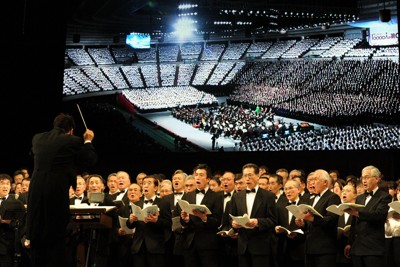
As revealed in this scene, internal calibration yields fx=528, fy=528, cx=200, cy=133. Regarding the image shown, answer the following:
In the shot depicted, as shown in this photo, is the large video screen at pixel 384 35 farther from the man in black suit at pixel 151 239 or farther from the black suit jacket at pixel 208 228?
the man in black suit at pixel 151 239

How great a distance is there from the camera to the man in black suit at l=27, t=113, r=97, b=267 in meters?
3.66

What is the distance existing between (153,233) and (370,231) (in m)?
2.41

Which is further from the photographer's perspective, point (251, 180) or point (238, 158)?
point (238, 158)

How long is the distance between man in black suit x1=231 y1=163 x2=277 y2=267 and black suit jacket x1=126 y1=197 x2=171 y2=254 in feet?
2.74

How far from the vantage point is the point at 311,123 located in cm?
1098

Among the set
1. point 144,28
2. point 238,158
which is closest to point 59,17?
Result: point 144,28

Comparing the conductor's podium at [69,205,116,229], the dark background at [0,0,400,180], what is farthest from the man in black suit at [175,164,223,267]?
the dark background at [0,0,400,180]

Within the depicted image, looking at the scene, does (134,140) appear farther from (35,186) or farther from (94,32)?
(35,186)

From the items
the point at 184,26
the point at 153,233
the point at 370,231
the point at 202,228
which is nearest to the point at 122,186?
the point at 153,233

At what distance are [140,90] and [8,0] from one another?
3.18m

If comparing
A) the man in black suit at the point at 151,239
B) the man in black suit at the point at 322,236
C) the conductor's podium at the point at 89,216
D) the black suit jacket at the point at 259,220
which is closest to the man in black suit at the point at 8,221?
the man in black suit at the point at 151,239

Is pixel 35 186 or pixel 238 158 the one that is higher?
pixel 238 158

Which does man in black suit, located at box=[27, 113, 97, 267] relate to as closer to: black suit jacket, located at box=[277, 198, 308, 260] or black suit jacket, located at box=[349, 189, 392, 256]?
black suit jacket, located at box=[277, 198, 308, 260]

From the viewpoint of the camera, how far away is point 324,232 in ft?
18.0
